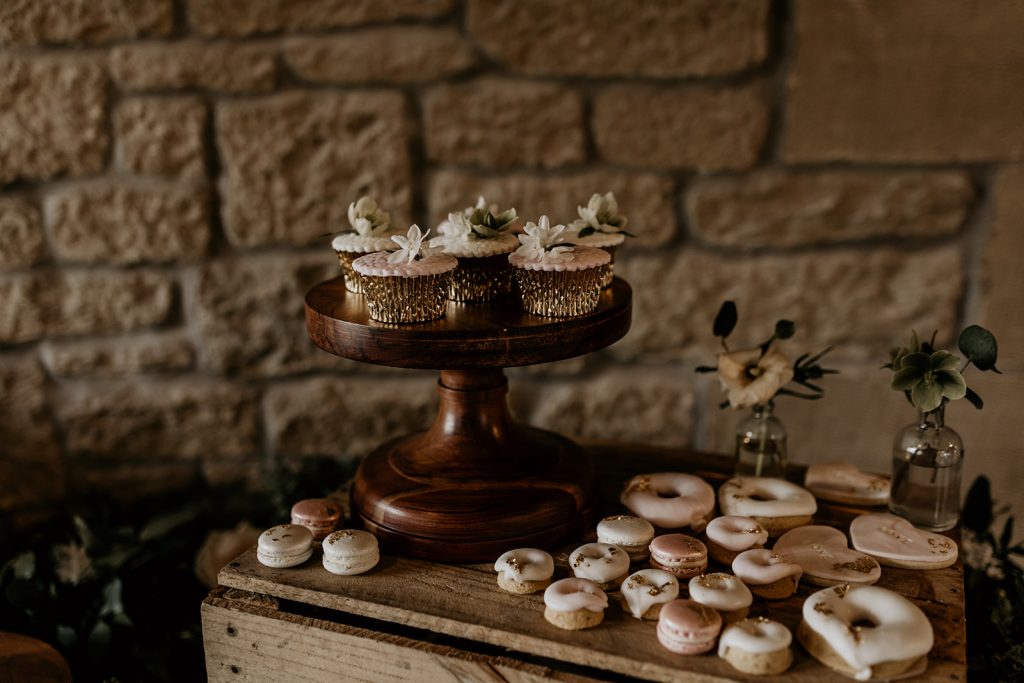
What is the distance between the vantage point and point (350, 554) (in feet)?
3.17

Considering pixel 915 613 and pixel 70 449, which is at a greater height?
pixel 915 613

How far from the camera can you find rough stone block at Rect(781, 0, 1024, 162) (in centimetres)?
137

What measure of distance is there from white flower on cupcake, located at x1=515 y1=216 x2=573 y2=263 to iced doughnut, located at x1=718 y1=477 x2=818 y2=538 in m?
0.37

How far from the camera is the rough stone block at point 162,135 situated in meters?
1.49

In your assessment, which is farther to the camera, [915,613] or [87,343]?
[87,343]

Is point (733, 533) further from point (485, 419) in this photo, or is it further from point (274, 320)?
point (274, 320)

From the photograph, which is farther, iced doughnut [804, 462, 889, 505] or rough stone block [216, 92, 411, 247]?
rough stone block [216, 92, 411, 247]

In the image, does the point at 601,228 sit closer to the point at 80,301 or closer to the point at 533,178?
the point at 533,178

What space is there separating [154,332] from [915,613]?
4.25 feet

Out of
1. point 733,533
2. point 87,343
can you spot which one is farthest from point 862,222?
point 87,343

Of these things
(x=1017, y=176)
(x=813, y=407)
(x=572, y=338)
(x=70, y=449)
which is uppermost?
(x=1017, y=176)

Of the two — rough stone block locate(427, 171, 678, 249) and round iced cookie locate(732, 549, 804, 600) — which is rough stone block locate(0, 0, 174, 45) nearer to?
rough stone block locate(427, 171, 678, 249)

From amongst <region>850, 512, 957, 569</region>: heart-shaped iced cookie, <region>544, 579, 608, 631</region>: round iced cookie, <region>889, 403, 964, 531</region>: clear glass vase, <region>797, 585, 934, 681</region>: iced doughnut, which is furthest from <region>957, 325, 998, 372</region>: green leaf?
<region>544, 579, 608, 631</region>: round iced cookie

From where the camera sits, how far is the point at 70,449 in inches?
65.1
